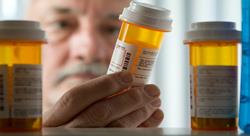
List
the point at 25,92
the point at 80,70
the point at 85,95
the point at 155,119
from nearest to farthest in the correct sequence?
the point at 25,92 < the point at 85,95 < the point at 155,119 < the point at 80,70

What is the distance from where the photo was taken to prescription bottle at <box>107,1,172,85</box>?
0.58 m

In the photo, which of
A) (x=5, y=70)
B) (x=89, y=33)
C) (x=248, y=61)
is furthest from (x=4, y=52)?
(x=89, y=33)

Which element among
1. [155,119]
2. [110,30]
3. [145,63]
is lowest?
[155,119]

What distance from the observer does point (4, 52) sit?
529 mm

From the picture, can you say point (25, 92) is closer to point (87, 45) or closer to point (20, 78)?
point (20, 78)

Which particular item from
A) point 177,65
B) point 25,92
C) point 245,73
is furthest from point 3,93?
A: point 177,65

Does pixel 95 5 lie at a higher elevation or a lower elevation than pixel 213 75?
higher

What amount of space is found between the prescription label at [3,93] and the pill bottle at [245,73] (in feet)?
0.88

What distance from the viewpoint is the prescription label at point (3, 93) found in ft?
1.68

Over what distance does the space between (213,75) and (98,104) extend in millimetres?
198

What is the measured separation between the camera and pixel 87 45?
5.60ft

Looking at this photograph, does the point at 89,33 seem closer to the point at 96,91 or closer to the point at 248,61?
the point at 96,91

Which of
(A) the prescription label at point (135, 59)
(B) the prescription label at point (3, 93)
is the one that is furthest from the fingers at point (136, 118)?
(B) the prescription label at point (3, 93)

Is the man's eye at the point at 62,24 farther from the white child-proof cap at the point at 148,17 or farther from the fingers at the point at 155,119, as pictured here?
the white child-proof cap at the point at 148,17
